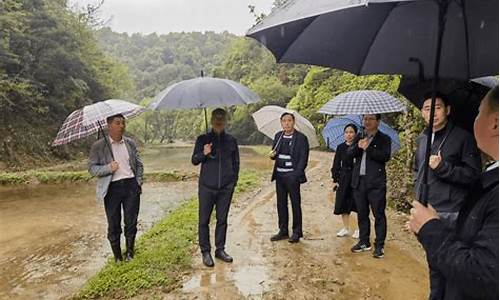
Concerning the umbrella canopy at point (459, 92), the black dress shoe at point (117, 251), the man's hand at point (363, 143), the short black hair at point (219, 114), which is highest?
the umbrella canopy at point (459, 92)

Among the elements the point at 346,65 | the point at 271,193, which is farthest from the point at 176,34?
the point at 346,65

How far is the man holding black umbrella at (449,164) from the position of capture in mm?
2693

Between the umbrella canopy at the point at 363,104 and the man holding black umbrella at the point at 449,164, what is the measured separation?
104 cm

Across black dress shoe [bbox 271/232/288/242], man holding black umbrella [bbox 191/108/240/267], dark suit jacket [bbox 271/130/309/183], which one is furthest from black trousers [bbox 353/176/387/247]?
man holding black umbrella [bbox 191/108/240/267]

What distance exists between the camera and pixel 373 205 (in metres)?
4.20

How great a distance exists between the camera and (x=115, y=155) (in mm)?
4227

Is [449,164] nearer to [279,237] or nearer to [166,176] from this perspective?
[279,237]

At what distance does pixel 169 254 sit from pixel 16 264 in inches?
87.5

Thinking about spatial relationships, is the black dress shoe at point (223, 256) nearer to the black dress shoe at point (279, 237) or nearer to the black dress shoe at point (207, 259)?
the black dress shoe at point (207, 259)

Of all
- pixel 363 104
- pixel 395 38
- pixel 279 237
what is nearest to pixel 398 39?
pixel 395 38

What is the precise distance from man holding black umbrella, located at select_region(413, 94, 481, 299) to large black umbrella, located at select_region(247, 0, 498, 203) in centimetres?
65

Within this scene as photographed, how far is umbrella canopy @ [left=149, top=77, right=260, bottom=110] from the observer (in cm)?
372

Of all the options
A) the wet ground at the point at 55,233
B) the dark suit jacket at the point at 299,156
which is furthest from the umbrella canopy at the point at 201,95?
the wet ground at the point at 55,233

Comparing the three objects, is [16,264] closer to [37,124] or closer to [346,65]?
[346,65]
